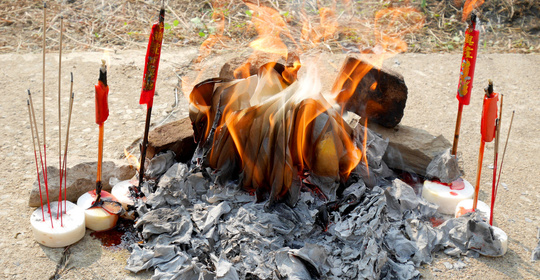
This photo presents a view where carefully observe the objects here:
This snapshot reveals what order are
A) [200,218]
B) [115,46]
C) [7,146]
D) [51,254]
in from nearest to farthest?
[51,254] < [200,218] < [7,146] < [115,46]

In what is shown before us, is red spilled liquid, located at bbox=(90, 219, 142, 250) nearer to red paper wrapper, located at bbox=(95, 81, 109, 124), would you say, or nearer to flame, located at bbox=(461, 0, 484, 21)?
red paper wrapper, located at bbox=(95, 81, 109, 124)

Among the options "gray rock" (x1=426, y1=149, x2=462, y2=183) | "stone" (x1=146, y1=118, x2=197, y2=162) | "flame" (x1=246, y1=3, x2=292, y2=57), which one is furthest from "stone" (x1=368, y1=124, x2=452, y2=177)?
"flame" (x1=246, y1=3, x2=292, y2=57)

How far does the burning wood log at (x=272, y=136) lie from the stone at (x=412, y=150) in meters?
0.45

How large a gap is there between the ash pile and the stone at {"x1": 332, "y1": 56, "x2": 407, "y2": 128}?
0.01 m

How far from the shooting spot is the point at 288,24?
6609mm

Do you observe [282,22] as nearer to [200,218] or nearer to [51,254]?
[200,218]

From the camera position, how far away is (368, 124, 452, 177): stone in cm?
386

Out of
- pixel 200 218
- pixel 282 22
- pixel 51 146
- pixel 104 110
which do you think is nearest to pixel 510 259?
pixel 200 218

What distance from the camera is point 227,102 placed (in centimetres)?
360

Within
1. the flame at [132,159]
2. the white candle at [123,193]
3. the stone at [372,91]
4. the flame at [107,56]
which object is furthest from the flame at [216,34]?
the white candle at [123,193]

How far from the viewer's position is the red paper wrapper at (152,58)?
3.06 meters

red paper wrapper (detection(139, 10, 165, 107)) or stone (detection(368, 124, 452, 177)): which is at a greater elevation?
red paper wrapper (detection(139, 10, 165, 107))

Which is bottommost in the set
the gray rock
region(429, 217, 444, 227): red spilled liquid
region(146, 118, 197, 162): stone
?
region(429, 217, 444, 227): red spilled liquid

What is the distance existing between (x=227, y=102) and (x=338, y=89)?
0.93 metres
